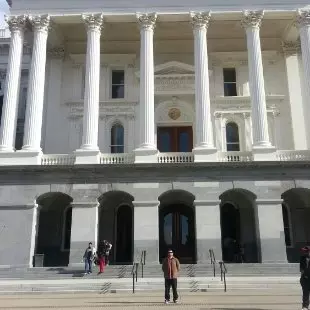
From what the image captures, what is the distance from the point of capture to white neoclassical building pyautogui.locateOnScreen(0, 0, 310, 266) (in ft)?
92.4

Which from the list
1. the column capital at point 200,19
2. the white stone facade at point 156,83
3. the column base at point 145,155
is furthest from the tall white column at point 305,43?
the column base at point 145,155

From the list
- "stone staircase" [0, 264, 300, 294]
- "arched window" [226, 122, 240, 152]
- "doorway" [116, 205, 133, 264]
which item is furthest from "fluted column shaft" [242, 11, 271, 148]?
"doorway" [116, 205, 133, 264]

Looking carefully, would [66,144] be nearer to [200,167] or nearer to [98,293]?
[200,167]

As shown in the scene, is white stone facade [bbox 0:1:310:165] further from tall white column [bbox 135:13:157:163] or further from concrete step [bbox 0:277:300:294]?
concrete step [bbox 0:277:300:294]

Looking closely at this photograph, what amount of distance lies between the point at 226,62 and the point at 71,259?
19321mm

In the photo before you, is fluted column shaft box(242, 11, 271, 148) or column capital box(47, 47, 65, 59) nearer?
fluted column shaft box(242, 11, 271, 148)

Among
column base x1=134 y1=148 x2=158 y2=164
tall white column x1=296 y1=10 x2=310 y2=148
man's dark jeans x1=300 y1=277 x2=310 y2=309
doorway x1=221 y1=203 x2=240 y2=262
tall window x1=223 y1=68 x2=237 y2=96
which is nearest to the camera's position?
man's dark jeans x1=300 y1=277 x2=310 y2=309

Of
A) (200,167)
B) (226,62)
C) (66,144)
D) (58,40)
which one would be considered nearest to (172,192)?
(200,167)

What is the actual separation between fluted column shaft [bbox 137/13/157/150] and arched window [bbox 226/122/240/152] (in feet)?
22.5

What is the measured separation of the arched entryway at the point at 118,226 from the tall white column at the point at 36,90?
20.4 feet

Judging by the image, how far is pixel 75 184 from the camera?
94.1 feet

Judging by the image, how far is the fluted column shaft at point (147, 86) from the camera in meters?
29.7

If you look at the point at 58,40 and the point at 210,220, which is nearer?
the point at 210,220

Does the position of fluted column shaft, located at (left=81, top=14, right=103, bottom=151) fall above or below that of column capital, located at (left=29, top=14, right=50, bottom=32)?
below
